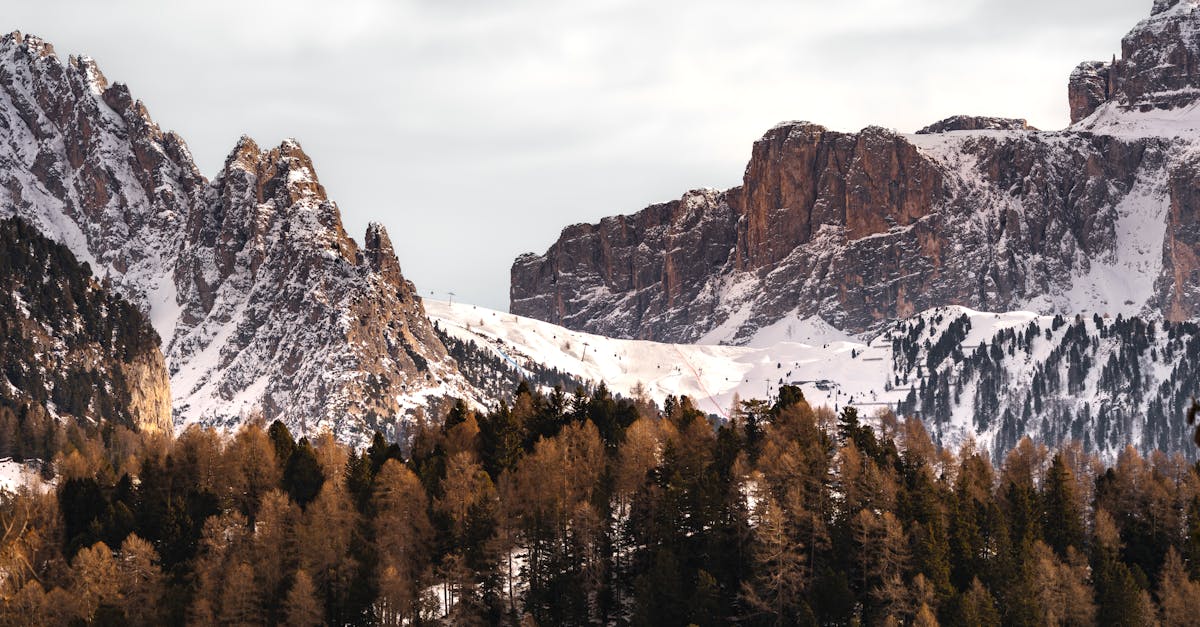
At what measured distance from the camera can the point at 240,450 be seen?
593ft

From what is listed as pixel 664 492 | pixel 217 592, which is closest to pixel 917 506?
pixel 664 492

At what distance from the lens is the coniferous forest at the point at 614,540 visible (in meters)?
144

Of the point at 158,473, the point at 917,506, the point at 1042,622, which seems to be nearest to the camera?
A: the point at 1042,622

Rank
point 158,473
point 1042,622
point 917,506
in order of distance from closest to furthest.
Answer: point 1042,622, point 917,506, point 158,473

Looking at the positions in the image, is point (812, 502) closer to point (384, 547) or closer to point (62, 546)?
point (384, 547)

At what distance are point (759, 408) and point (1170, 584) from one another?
1943 inches

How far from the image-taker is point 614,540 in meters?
153

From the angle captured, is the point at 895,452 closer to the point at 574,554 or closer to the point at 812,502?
the point at 812,502

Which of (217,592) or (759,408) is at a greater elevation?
(759,408)

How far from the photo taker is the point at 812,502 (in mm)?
155375

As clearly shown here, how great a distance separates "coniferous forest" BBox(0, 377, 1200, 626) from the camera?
143500 millimetres

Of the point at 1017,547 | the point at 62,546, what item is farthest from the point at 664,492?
the point at 62,546

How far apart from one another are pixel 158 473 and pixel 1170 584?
10023cm

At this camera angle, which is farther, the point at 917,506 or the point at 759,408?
the point at 759,408
